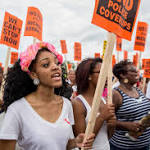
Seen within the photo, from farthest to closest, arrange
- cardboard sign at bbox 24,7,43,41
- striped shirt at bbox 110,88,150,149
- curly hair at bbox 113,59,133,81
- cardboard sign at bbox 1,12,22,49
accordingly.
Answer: cardboard sign at bbox 24,7,43,41
cardboard sign at bbox 1,12,22,49
curly hair at bbox 113,59,133,81
striped shirt at bbox 110,88,150,149

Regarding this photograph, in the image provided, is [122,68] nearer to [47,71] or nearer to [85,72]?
[85,72]

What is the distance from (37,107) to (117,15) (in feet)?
3.12

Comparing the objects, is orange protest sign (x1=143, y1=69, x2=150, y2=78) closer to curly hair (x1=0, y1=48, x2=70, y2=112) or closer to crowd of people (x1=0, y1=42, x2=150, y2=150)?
crowd of people (x1=0, y1=42, x2=150, y2=150)

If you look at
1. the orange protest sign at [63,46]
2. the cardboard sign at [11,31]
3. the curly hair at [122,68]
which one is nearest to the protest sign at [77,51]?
the orange protest sign at [63,46]

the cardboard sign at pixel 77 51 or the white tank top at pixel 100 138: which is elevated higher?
the cardboard sign at pixel 77 51

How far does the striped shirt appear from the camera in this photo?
2.31 m

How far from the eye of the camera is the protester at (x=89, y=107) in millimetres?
1750

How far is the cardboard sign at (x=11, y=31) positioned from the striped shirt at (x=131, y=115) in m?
2.93

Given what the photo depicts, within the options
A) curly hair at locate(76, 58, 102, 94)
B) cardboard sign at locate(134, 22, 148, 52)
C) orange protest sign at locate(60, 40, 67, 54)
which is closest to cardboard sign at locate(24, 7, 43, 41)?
cardboard sign at locate(134, 22, 148, 52)

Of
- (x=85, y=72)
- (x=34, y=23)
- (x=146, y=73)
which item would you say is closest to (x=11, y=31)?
(x=34, y=23)

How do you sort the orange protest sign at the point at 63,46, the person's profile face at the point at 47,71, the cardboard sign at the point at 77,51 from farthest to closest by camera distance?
the orange protest sign at the point at 63,46
the cardboard sign at the point at 77,51
the person's profile face at the point at 47,71

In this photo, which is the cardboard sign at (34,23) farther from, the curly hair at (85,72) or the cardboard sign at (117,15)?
the cardboard sign at (117,15)

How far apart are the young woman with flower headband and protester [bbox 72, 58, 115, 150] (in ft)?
0.56

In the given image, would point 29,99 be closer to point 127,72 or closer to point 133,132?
point 133,132
